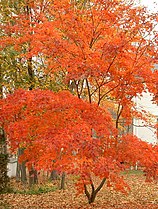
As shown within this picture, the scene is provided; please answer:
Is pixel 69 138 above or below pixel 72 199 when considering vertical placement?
above

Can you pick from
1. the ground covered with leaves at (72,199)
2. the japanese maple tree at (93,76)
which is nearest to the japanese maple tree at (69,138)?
the japanese maple tree at (93,76)

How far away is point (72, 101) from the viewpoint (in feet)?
26.1

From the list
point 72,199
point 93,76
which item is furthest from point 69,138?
point 72,199

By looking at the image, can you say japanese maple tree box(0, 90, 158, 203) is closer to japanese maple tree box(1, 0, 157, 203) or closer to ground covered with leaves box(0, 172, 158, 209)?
japanese maple tree box(1, 0, 157, 203)

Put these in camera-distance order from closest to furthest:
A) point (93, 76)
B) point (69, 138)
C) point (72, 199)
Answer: point (69, 138) → point (93, 76) → point (72, 199)

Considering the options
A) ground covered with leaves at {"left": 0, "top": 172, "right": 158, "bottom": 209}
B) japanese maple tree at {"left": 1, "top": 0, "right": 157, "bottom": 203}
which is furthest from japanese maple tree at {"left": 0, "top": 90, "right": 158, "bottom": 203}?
ground covered with leaves at {"left": 0, "top": 172, "right": 158, "bottom": 209}

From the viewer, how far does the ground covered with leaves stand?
1042 centimetres

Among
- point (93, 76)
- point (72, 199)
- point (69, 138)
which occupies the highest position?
point (93, 76)

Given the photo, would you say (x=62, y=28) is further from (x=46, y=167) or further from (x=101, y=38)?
(x=46, y=167)

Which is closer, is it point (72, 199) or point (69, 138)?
point (69, 138)

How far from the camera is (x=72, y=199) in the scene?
11.6 meters

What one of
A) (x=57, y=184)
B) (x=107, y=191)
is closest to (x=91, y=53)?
(x=107, y=191)

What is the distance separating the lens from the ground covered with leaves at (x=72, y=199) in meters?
10.4

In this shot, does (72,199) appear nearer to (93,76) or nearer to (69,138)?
(93,76)
